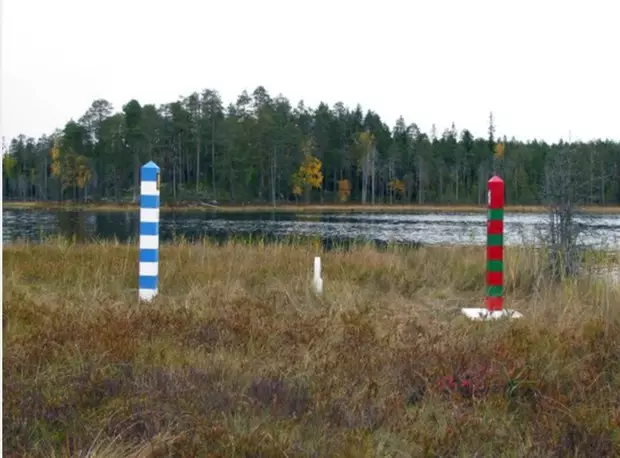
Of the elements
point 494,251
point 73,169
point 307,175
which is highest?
point 73,169

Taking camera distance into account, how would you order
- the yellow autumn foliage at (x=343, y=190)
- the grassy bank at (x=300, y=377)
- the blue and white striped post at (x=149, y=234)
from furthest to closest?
the yellow autumn foliage at (x=343, y=190)
the blue and white striped post at (x=149, y=234)
the grassy bank at (x=300, y=377)

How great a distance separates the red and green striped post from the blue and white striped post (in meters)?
3.33

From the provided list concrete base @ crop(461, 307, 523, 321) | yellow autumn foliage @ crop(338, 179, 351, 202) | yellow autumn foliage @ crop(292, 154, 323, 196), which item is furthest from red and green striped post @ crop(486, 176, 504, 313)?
yellow autumn foliage @ crop(338, 179, 351, 202)

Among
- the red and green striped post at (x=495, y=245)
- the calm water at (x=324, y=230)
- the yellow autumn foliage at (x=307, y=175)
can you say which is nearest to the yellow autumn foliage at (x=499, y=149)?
the yellow autumn foliage at (x=307, y=175)

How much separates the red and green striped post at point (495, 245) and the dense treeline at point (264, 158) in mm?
72456

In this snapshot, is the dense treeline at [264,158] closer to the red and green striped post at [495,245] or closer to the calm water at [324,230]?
the calm water at [324,230]

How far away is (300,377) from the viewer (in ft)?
11.2

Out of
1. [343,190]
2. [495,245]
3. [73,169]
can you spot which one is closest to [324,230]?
[495,245]

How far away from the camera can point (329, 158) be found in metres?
94.2

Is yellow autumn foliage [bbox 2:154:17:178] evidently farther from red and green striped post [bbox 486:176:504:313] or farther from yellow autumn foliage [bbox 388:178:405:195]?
red and green striped post [bbox 486:176:504:313]

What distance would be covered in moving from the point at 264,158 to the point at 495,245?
76.7 meters

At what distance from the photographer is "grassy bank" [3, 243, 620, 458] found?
2664 millimetres

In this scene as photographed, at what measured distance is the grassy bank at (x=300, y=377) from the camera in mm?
2664

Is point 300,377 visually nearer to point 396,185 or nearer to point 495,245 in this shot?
point 495,245
